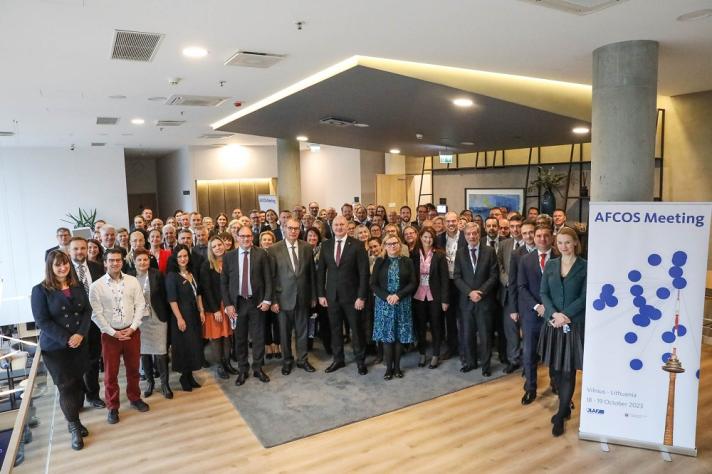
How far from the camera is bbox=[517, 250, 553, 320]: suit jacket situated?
4398 millimetres

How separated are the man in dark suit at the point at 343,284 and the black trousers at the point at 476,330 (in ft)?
3.57

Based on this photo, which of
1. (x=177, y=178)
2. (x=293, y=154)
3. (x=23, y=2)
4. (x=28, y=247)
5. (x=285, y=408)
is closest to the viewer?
(x=23, y=2)

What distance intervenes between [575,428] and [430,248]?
2.16 m

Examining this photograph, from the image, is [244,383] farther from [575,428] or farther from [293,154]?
[293,154]

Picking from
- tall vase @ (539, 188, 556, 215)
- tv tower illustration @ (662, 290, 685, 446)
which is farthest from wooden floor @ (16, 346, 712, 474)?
tall vase @ (539, 188, 556, 215)

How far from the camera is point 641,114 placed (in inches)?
166

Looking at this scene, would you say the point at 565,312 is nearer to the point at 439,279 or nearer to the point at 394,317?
the point at 439,279

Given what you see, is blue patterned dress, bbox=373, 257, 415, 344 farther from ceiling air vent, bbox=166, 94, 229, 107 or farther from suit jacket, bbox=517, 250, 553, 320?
ceiling air vent, bbox=166, 94, 229, 107

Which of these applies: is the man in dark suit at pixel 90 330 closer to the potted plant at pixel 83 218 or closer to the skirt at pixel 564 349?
the skirt at pixel 564 349

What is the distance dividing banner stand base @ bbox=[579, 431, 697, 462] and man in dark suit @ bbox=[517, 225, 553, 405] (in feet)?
2.36

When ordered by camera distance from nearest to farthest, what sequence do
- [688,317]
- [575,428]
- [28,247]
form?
[688,317] → [575,428] → [28,247]

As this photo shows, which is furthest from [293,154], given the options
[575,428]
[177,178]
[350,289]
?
[575,428]

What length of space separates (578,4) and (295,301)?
3.67m

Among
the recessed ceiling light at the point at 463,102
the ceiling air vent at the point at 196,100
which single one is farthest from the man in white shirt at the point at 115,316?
the recessed ceiling light at the point at 463,102
